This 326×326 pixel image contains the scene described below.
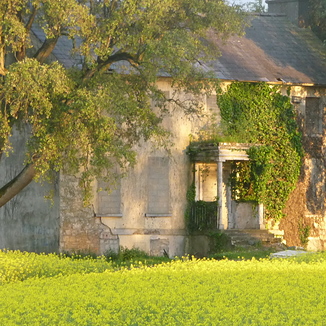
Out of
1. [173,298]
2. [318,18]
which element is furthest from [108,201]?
[173,298]

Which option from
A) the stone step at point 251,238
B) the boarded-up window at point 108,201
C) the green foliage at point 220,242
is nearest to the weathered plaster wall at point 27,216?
the boarded-up window at point 108,201

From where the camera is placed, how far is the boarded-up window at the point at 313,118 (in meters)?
30.5

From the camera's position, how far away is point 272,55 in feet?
103

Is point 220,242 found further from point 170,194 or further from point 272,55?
point 272,55

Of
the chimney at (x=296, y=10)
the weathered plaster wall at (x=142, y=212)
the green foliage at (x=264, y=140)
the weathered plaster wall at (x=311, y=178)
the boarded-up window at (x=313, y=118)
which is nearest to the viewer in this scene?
the weathered plaster wall at (x=142, y=212)

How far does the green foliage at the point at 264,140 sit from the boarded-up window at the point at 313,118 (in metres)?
0.77

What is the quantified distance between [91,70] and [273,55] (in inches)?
439

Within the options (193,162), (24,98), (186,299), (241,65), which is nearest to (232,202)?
(193,162)

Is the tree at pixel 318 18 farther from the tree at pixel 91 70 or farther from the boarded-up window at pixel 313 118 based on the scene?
the tree at pixel 91 70

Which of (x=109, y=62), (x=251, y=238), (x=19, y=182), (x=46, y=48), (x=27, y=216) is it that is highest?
(x=46, y=48)

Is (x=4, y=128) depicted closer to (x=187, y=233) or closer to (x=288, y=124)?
(x=187, y=233)

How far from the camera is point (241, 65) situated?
97.3ft

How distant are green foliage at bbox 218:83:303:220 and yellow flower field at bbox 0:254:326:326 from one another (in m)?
13.3

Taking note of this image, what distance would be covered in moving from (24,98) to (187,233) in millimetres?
9193
